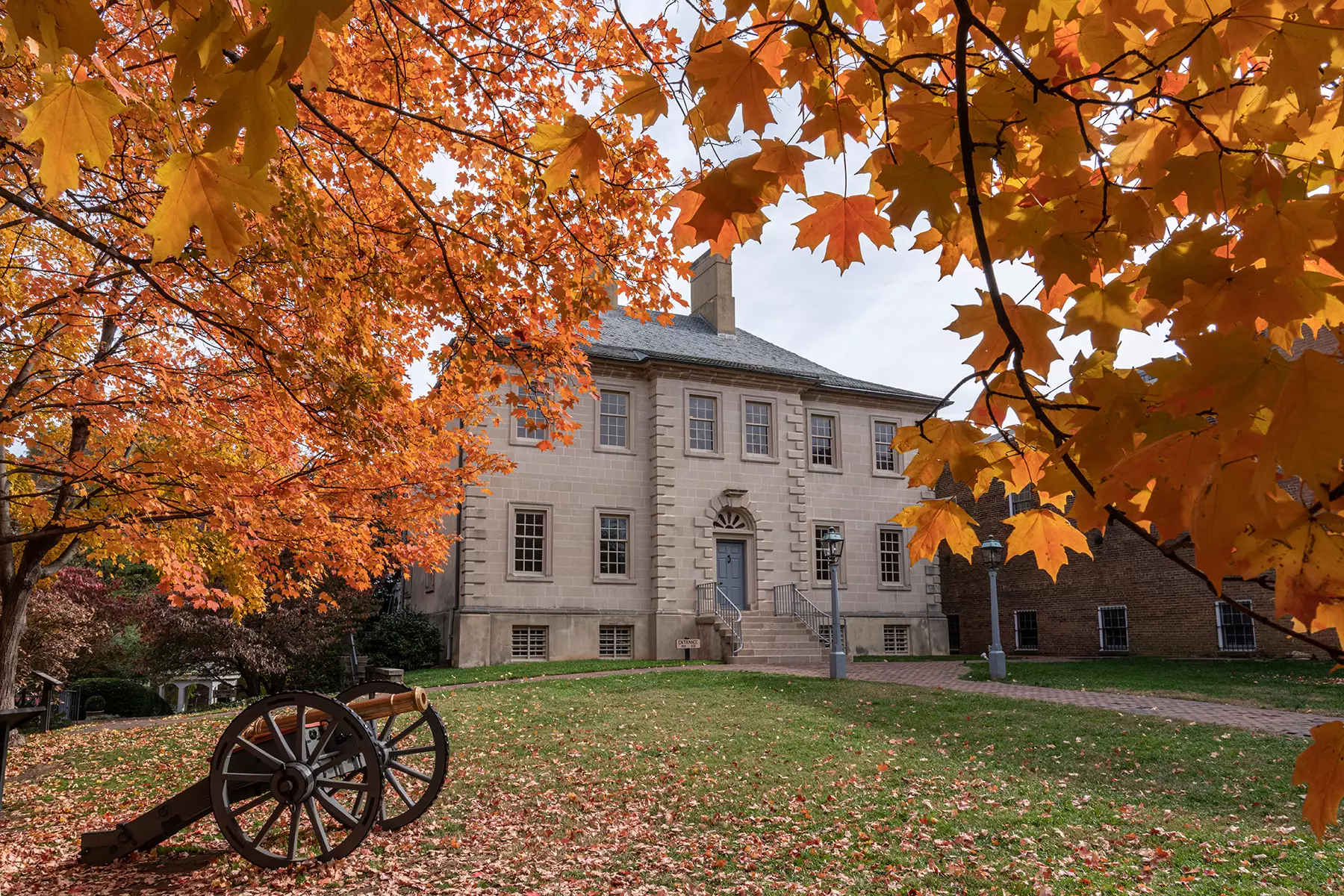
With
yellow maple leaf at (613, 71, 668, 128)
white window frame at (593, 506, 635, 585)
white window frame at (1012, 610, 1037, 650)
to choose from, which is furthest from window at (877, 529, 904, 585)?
yellow maple leaf at (613, 71, 668, 128)

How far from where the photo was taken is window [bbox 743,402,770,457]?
2717 centimetres

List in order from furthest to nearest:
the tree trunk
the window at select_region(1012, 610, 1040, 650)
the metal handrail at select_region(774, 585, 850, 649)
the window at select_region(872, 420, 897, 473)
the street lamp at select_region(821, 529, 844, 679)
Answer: the window at select_region(872, 420, 897, 473) < the window at select_region(1012, 610, 1040, 650) < the metal handrail at select_region(774, 585, 850, 649) < the street lamp at select_region(821, 529, 844, 679) < the tree trunk

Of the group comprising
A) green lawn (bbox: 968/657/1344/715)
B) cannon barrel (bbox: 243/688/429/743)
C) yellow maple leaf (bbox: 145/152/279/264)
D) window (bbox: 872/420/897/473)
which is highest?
window (bbox: 872/420/897/473)

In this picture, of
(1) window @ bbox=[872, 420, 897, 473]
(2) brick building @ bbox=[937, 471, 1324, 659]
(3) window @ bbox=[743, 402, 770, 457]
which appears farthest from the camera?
(1) window @ bbox=[872, 420, 897, 473]

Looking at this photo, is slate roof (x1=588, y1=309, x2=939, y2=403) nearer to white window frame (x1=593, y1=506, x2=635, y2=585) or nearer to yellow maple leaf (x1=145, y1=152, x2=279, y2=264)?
white window frame (x1=593, y1=506, x2=635, y2=585)

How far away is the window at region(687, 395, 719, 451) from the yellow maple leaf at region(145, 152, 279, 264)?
80.4 ft

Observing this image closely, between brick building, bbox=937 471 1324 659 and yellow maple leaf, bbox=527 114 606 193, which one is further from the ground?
yellow maple leaf, bbox=527 114 606 193

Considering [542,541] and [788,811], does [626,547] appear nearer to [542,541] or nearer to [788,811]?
[542,541]

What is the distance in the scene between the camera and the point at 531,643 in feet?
78.3

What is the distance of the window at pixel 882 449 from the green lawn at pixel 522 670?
31.9 ft

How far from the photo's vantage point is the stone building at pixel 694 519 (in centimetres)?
2378

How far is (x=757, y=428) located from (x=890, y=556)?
6.32 meters

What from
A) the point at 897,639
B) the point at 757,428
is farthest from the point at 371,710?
the point at 897,639

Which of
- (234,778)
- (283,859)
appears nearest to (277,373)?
(234,778)
